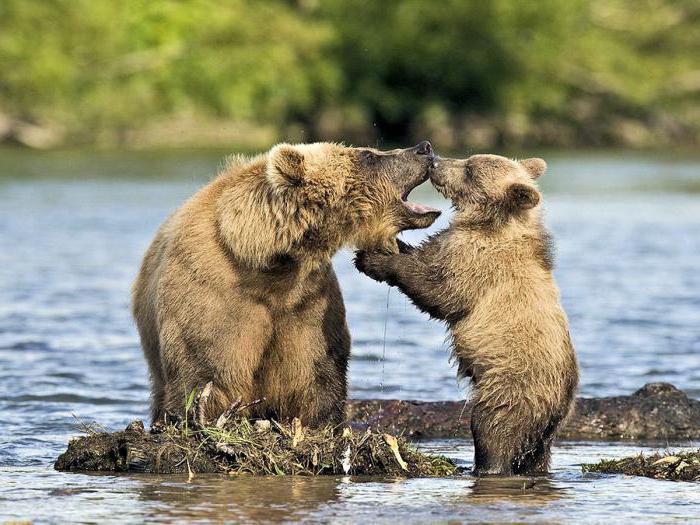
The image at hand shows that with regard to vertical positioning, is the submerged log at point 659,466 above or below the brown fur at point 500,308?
below

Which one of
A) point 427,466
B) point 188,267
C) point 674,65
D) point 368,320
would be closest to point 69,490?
point 188,267

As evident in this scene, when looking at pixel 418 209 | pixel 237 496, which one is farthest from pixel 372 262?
pixel 237 496

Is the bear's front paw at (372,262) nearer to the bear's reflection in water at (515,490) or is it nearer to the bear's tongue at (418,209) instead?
the bear's tongue at (418,209)

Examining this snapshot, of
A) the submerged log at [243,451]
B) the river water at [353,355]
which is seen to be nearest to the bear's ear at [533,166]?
the river water at [353,355]

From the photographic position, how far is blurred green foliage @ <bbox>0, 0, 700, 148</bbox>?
52.8 meters

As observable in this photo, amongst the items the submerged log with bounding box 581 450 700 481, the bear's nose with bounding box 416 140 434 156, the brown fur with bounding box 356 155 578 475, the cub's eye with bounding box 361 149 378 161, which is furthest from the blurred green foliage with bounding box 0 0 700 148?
the submerged log with bounding box 581 450 700 481

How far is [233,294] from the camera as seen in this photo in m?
7.09

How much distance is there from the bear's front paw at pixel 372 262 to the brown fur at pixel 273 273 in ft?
0.58

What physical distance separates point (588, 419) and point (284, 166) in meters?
3.13

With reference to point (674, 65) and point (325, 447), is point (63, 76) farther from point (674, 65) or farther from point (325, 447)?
point (325, 447)

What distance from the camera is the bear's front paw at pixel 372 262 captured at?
762cm

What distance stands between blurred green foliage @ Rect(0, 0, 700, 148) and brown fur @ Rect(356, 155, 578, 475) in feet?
146

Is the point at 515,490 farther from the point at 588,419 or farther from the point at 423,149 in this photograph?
the point at 588,419

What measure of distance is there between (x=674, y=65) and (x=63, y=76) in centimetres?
2988
